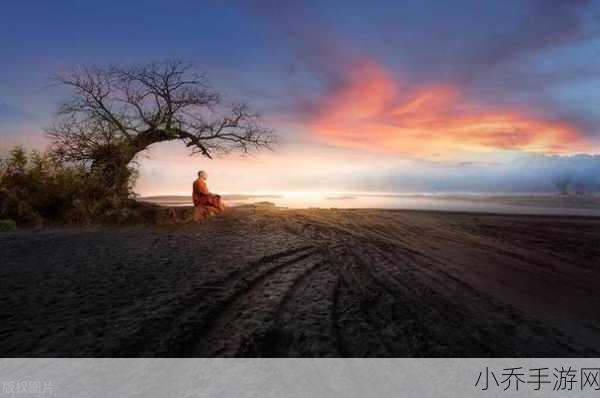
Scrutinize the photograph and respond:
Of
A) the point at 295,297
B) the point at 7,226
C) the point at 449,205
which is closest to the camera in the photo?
the point at 295,297

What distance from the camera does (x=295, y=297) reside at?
4.73 meters

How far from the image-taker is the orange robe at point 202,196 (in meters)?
15.2

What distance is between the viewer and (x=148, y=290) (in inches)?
193

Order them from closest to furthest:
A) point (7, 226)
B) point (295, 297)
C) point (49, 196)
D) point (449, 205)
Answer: point (295, 297) → point (7, 226) → point (49, 196) → point (449, 205)

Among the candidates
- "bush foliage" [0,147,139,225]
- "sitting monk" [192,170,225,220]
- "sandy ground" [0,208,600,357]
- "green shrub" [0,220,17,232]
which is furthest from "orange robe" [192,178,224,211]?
"green shrub" [0,220,17,232]

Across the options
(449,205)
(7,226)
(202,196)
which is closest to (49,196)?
(7,226)

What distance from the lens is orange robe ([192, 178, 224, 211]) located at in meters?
15.2

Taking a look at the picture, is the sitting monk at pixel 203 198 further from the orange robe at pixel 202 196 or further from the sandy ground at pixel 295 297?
the sandy ground at pixel 295 297

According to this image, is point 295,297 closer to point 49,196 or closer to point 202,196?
point 202,196

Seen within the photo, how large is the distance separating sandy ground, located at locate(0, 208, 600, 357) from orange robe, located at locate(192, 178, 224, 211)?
5997 mm

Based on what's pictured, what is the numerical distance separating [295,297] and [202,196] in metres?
12.1

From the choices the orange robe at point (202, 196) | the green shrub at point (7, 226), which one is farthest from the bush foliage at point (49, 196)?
the orange robe at point (202, 196)

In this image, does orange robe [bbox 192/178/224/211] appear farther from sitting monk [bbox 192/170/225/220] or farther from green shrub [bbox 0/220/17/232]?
green shrub [bbox 0/220/17/232]
